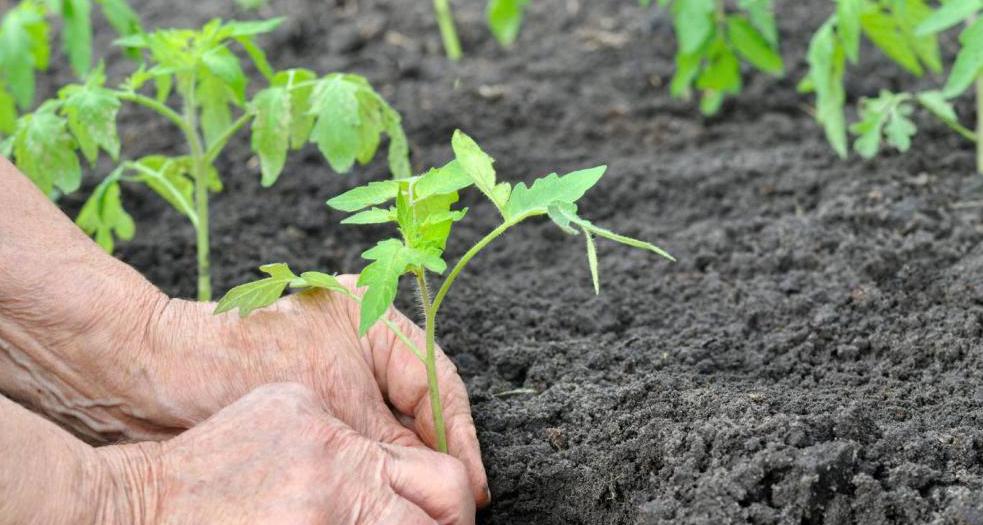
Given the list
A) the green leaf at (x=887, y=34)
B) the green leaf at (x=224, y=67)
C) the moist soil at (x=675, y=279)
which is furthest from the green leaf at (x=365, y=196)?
the green leaf at (x=887, y=34)

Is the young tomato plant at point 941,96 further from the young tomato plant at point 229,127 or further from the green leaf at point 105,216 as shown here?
the green leaf at point 105,216

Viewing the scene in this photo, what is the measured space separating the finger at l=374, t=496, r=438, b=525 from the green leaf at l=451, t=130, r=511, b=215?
50cm

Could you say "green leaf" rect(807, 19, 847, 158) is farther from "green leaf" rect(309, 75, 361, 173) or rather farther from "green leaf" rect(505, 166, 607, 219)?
"green leaf" rect(505, 166, 607, 219)

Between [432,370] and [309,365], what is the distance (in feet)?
0.93

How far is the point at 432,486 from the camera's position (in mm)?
1973

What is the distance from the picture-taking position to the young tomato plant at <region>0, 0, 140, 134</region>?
10.5 ft

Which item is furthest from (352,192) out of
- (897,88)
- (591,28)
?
(591,28)

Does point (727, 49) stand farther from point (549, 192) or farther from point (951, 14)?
point (549, 192)

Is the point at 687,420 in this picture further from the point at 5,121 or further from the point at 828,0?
the point at 828,0

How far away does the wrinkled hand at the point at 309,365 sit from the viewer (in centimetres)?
219

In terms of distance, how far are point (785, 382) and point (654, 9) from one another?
110 inches

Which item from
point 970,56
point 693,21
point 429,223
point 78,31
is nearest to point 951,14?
point 970,56

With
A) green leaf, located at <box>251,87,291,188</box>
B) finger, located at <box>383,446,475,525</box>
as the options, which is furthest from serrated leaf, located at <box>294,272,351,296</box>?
green leaf, located at <box>251,87,291,188</box>

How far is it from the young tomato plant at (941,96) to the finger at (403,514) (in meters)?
1.67
